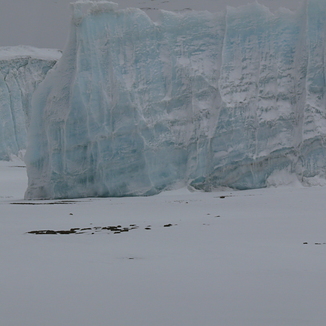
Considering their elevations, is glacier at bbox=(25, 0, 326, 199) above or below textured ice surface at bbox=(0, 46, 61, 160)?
above

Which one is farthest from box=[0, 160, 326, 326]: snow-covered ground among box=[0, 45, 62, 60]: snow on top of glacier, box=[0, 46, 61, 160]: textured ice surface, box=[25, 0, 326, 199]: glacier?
box=[0, 45, 62, 60]: snow on top of glacier

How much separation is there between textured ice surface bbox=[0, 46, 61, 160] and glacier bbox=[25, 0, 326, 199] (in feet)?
52.7

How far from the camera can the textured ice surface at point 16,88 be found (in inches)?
1116

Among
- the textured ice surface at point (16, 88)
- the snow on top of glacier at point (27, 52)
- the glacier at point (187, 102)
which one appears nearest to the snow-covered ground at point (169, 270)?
the glacier at point (187, 102)

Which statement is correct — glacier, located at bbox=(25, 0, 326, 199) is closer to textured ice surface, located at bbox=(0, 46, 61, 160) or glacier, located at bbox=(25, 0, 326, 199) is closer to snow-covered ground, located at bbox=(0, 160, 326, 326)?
snow-covered ground, located at bbox=(0, 160, 326, 326)

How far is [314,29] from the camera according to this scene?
12.5 m

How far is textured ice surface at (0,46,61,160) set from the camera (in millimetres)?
28344

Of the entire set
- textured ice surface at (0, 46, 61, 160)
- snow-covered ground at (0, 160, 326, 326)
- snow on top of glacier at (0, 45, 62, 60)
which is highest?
snow-covered ground at (0, 160, 326, 326)

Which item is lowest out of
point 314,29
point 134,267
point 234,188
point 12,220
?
point 234,188

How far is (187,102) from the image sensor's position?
12484 mm

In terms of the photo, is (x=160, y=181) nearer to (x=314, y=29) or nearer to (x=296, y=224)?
(x=314, y=29)

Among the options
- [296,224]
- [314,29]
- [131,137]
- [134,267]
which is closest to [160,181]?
[131,137]

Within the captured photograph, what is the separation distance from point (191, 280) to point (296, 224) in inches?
114

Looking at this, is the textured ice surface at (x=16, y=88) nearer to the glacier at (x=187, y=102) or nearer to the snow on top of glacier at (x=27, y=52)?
the snow on top of glacier at (x=27, y=52)
